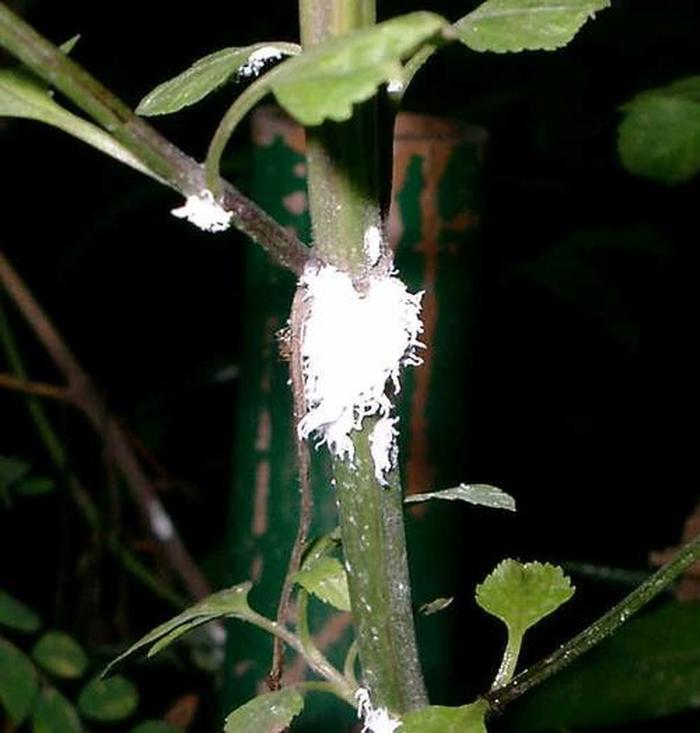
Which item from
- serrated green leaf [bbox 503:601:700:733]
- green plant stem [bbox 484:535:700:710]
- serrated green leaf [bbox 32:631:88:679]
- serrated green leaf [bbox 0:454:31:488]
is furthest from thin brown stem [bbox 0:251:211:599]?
green plant stem [bbox 484:535:700:710]

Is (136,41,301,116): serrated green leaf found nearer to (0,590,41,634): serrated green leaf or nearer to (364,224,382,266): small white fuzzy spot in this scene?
(364,224,382,266): small white fuzzy spot

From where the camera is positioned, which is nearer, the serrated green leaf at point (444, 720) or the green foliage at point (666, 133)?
the serrated green leaf at point (444, 720)

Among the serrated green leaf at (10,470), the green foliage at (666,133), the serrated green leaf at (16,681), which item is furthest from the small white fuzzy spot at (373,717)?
the serrated green leaf at (10,470)

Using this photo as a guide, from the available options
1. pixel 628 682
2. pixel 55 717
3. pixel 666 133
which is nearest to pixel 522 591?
pixel 666 133

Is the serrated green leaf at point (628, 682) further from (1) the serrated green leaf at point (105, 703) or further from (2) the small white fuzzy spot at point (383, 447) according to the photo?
(2) the small white fuzzy spot at point (383, 447)

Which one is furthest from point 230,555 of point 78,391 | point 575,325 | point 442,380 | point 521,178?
point 575,325

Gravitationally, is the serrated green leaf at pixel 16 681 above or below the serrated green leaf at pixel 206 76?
below

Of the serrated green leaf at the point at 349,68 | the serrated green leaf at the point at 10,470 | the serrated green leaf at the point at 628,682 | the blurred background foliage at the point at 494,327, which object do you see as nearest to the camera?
the serrated green leaf at the point at 349,68
